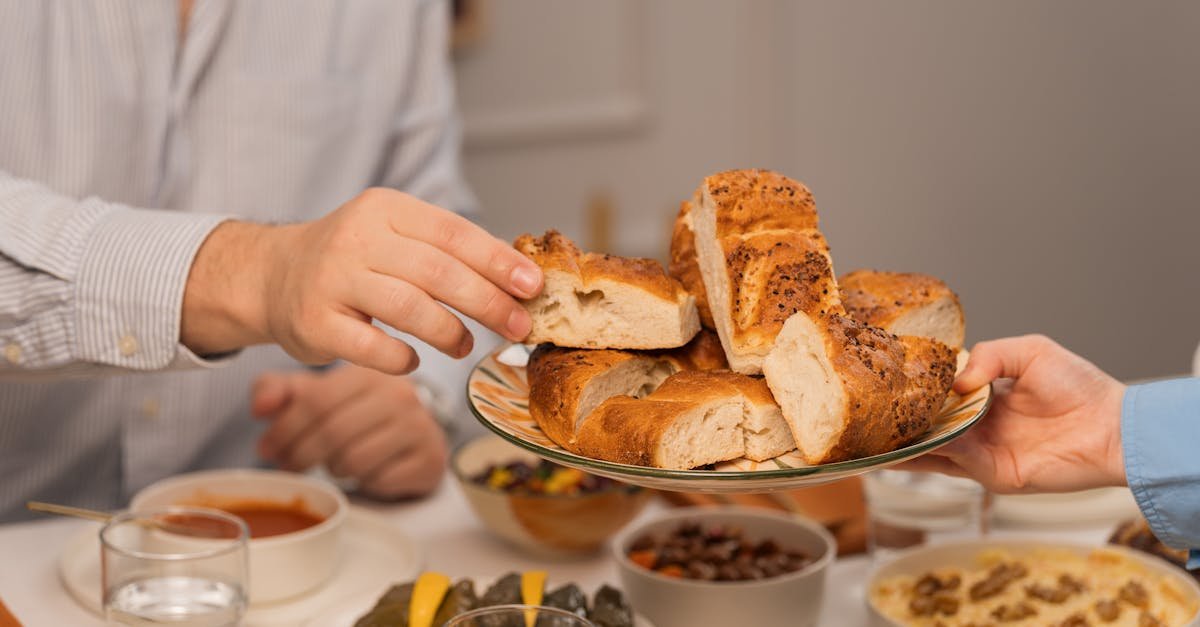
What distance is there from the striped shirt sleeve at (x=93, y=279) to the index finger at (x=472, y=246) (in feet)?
1.19

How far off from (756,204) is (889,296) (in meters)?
0.22

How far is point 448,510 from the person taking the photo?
213 cm

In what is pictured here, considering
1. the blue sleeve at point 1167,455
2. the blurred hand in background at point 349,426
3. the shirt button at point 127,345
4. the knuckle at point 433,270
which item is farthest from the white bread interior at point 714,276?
the blurred hand in background at point 349,426

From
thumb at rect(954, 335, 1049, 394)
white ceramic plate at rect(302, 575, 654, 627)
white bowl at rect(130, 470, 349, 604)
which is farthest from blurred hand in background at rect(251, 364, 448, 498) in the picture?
thumb at rect(954, 335, 1049, 394)

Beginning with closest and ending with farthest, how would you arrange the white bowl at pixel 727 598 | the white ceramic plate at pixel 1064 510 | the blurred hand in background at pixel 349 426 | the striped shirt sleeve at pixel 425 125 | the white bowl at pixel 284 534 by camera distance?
the white bowl at pixel 727 598 < the white bowl at pixel 284 534 < the white ceramic plate at pixel 1064 510 < the blurred hand in background at pixel 349 426 < the striped shirt sleeve at pixel 425 125

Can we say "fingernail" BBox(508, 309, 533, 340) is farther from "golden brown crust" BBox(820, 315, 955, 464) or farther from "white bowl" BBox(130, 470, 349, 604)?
"white bowl" BBox(130, 470, 349, 604)

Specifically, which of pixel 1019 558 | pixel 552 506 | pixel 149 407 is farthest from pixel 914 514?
pixel 149 407

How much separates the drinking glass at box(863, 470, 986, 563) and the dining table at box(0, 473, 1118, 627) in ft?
0.14

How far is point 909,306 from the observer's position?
144cm

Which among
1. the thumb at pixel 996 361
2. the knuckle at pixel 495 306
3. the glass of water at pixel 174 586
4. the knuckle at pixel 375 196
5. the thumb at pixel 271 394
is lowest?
the thumb at pixel 271 394

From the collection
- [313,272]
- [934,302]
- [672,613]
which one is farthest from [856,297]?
[313,272]

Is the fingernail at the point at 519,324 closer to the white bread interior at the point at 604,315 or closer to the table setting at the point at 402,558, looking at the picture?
the white bread interior at the point at 604,315

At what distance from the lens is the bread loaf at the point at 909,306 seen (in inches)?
56.7

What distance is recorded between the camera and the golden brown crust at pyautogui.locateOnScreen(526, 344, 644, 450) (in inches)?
50.2
